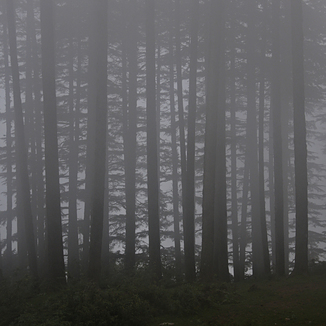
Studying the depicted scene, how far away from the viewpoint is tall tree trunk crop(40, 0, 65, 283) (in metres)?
12.1

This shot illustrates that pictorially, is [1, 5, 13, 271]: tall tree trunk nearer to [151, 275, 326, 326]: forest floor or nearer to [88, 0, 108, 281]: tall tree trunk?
[88, 0, 108, 281]: tall tree trunk

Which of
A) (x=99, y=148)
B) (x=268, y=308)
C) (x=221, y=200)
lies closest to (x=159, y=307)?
(x=268, y=308)

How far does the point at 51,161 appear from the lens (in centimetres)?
1246

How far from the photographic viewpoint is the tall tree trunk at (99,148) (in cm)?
1162

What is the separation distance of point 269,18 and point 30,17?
1160cm

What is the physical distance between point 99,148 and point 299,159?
6704 mm

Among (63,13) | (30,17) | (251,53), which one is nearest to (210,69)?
(251,53)

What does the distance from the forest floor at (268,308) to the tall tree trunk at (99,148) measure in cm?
386

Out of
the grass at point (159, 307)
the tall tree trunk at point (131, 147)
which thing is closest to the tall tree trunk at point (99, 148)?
the grass at point (159, 307)

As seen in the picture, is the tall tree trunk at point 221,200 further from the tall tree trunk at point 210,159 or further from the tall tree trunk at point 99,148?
the tall tree trunk at point 99,148

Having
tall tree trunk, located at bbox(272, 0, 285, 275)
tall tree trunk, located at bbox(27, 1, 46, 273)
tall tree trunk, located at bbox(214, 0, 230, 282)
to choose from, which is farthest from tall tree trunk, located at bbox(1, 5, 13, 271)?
tall tree trunk, located at bbox(272, 0, 285, 275)

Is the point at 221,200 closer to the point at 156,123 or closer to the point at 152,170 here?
the point at 152,170

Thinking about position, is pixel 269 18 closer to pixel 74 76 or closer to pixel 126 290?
pixel 74 76

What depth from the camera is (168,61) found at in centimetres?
2278
